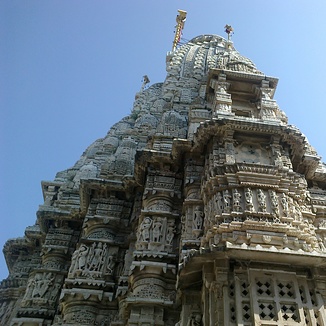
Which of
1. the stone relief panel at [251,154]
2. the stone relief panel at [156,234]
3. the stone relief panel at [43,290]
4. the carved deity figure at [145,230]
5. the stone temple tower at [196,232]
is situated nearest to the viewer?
the stone temple tower at [196,232]

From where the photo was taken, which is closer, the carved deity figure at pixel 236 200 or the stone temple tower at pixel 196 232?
the stone temple tower at pixel 196 232

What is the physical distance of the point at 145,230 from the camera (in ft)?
38.8

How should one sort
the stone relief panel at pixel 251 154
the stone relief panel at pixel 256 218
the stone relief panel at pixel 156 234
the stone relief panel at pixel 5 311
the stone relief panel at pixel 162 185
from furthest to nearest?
the stone relief panel at pixel 5 311
the stone relief panel at pixel 162 185
the stone relief panel at pixel 251 154
the stone relief panel at pixel 156 234
the stone relief panel at pixel 256 218

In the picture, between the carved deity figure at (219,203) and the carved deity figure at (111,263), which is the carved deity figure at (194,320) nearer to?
the carved deity figure at (219,203)

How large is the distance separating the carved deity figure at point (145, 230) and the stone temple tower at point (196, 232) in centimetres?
6

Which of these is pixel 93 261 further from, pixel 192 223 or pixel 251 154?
pixel 251 154

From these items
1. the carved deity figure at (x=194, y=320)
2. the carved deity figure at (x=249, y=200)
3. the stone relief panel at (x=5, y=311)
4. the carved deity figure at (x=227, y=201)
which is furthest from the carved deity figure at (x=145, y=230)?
the stone relief panel at (x=5, y=311)

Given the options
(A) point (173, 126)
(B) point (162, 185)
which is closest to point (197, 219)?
(B) point (162, 185)

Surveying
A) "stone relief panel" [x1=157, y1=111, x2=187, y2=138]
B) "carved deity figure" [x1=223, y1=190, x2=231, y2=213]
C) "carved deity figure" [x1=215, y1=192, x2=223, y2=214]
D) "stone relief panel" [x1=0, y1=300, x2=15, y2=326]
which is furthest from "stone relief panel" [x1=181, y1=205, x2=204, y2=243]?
"stone relief panel" [x1=0, y1=300, x2=15, y2=326]

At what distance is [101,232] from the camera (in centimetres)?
1378

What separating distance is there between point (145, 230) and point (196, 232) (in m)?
1.76

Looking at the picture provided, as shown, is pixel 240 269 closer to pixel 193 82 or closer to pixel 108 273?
pixel 108 273

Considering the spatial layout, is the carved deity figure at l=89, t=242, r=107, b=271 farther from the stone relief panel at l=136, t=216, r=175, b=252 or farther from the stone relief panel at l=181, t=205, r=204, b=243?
the stone relief panel at l=181, t=205, r=204, b=243

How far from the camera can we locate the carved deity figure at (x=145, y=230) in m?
11.6
